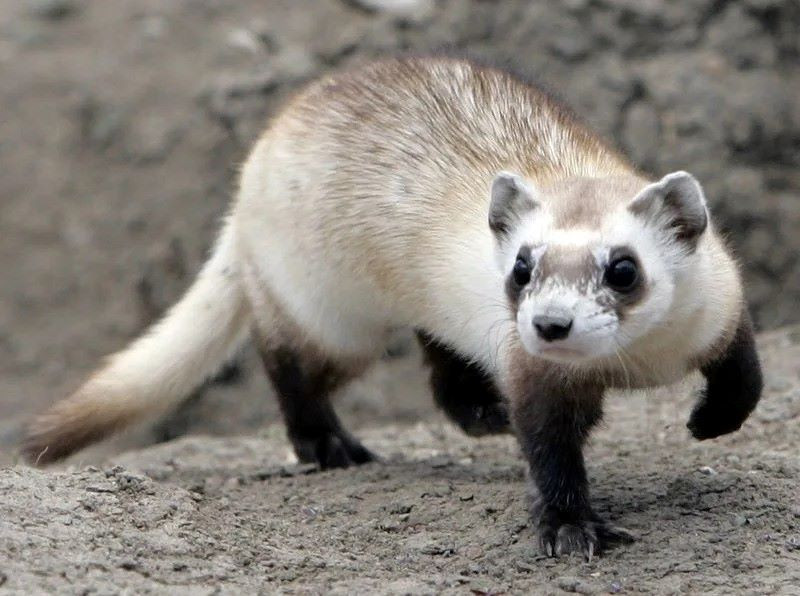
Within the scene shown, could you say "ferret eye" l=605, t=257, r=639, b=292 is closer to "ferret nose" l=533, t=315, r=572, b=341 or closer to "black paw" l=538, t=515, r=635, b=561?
"ferret nose" l=533, t=315, r=572, b=341

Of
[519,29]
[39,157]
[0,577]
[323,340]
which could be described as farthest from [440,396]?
[39,157]

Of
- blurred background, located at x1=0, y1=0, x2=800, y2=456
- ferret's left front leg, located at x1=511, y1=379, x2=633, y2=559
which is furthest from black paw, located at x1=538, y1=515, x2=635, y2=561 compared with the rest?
blurred background, located at x1=0, y1=0, x2=800, y2=456

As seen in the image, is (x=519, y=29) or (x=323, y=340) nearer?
(x=323, y=340)

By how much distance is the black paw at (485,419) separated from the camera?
5.86m

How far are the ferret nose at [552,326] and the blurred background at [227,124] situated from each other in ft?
15.0

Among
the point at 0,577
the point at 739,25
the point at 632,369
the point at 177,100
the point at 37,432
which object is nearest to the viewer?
the point at 0,577

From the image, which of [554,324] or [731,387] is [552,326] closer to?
[554,324]

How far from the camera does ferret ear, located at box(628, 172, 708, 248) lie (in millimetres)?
4137

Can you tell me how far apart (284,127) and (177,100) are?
3.37 meters

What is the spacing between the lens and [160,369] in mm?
6117

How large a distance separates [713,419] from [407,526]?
1128 mm

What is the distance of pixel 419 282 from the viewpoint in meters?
5.20

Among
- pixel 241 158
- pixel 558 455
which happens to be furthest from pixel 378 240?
pixel 241 158

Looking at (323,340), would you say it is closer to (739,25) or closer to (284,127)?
(284,127)
